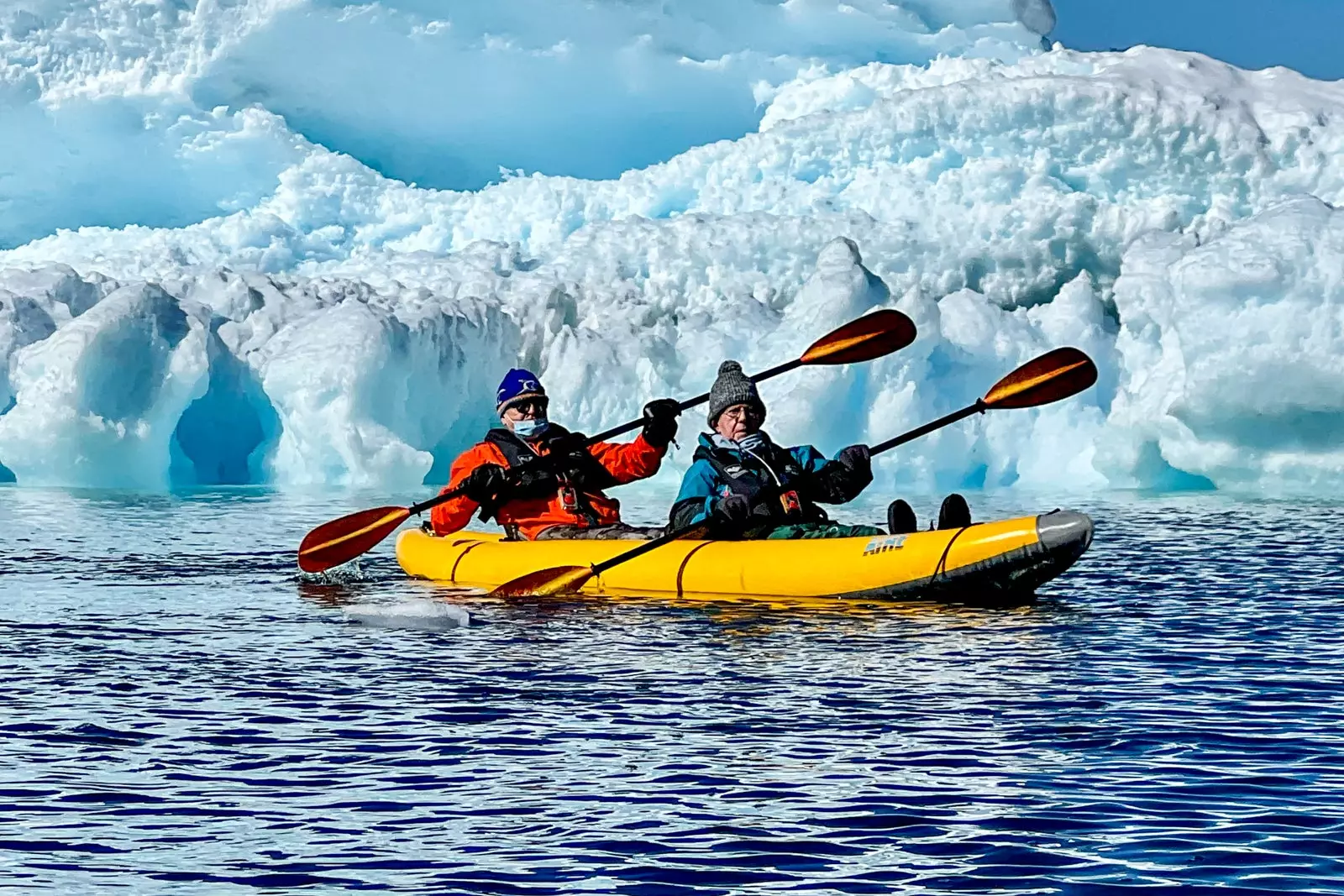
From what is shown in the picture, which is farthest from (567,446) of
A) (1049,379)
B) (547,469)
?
(1049,379)

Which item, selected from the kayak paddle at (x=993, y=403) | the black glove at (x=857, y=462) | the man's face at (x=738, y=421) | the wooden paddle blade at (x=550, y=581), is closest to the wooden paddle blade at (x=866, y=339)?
the kayak paddle at (x=993, y=403)

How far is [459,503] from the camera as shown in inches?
410

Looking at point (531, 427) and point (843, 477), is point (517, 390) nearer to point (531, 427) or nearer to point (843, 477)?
point (531, 427)

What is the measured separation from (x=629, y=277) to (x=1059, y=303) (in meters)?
8.05

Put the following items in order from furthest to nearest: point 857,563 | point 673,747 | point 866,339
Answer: point 866,339 → point 857,563 → point 673,747

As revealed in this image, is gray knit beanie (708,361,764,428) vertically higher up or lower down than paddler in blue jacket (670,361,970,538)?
higher up

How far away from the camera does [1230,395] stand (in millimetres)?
21516

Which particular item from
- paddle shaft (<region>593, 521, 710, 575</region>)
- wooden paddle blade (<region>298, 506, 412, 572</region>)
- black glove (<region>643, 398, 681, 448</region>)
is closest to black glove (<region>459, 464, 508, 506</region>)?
wooden paddle blade (<region>298, 506, 412, 572</region>)

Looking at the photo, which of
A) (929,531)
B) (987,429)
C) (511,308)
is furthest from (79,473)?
(929,531)

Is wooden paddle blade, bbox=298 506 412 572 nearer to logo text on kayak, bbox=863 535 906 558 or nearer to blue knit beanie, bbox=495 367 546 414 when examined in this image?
blue knit beanie, bbox=495 367 546 414

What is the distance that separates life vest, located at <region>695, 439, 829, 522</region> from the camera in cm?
848

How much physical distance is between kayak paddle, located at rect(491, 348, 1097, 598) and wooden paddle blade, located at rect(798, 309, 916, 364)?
117cm

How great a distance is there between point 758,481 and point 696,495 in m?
0.36

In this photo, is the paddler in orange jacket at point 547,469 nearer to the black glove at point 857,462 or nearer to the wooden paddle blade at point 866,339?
the wooden paddle blade at point 866,339
